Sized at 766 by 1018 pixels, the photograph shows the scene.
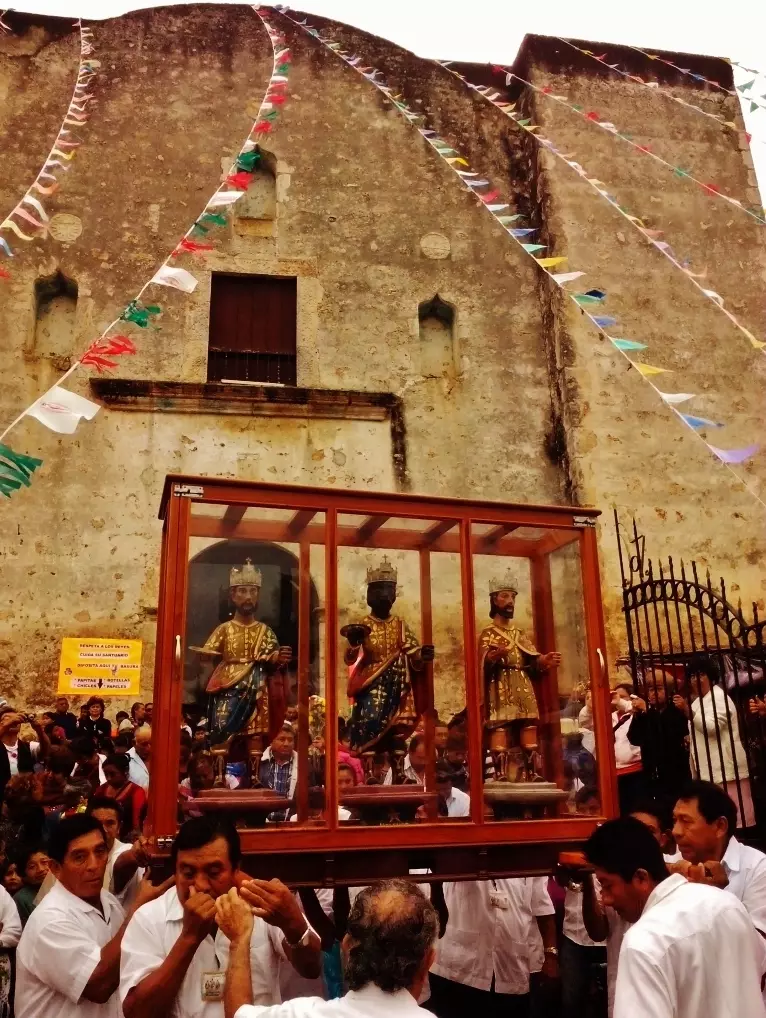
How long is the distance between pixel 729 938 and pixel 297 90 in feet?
42.0

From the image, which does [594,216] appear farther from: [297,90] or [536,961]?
[536,961]

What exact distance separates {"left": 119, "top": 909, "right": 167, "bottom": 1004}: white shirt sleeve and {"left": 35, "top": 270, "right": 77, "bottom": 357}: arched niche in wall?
937cm

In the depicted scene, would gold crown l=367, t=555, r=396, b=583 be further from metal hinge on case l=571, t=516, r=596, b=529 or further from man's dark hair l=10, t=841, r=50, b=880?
man's dark hair l=10, t=841, r=50, b=880

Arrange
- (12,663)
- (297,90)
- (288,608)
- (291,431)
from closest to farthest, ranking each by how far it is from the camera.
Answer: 1. (288,608)
2. (12,663)
3. (291,431)
4. (297,90)

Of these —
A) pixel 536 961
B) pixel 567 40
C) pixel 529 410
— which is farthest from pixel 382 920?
pixel 567 40

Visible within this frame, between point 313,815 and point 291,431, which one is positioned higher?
point 291,431

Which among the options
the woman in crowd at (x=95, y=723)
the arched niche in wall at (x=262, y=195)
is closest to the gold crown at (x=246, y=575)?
the woman in crowd at (x=95, y=723)

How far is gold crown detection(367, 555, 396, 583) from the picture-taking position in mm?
5664

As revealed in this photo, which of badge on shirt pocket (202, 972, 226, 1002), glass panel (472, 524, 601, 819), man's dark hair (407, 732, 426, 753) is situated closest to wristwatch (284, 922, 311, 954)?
badge on shirt pocket (202, 972, 226, 1002)

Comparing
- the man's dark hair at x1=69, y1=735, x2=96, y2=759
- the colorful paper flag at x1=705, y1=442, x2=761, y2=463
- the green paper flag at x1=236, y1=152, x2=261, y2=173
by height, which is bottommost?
the man's dark hair at x1=69, y1=735, x2=96, y2=759

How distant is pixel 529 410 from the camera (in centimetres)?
1255

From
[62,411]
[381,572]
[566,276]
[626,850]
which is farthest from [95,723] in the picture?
[566,276]

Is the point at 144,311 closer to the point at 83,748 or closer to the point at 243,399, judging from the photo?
the point at 243,399

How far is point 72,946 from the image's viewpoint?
388 cm
